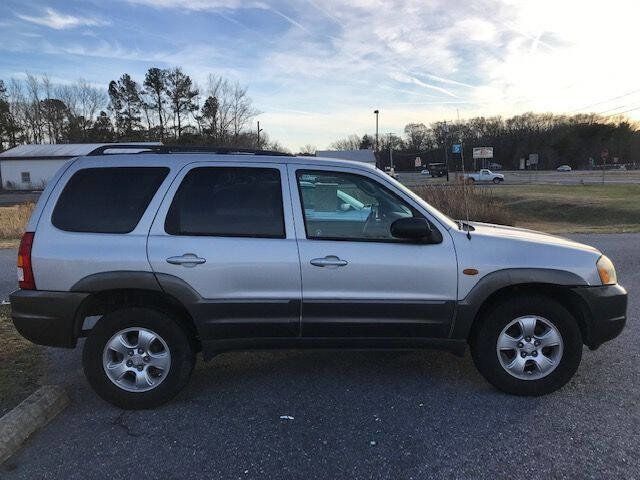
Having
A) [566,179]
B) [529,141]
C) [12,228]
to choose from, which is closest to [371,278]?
[12,228]

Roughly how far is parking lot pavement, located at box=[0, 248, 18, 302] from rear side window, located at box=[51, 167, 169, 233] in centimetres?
425

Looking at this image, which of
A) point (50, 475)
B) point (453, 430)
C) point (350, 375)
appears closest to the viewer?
point (50, 475)

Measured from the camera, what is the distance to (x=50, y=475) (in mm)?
3062

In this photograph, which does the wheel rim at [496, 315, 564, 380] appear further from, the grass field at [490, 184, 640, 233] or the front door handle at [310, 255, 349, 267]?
the grass field at [490, 184, 640, 233]

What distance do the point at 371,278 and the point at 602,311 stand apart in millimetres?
1761

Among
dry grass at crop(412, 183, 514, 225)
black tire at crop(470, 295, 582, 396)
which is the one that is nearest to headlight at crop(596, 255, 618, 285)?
black tire at crop(470, 295, 582, 396)

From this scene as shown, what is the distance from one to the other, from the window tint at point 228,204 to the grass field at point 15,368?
177 cm

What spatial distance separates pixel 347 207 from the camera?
13.8 ft

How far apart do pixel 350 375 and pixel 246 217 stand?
164cm

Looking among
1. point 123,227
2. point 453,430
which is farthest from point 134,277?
point 453,430

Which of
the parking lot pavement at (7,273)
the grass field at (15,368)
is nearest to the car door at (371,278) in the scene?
the grass field at (15,368)

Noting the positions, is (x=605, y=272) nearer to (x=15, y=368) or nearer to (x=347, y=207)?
(x=347, y=207)

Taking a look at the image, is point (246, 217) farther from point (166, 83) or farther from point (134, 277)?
point (166, 83)

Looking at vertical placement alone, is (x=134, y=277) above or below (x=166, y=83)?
below
